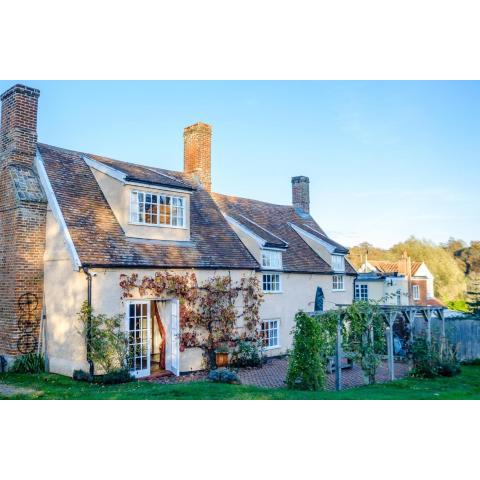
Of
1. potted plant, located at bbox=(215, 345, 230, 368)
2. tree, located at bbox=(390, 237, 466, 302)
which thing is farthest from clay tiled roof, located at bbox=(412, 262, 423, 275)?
potted plant, located at bbox=(215, 345, 230, 368)

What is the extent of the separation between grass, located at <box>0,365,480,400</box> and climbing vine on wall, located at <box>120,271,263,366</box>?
10.4 feet

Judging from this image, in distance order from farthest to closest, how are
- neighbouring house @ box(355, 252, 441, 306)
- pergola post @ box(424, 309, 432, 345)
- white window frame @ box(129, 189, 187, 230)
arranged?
neighbouring house @ box(355, 252, 441, 306) < pergola post @ box(424, 309, 432, 345) < white window frame @ box(129, 189, 187, 230)

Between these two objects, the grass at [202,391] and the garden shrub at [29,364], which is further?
the garden shrub at [29,364]

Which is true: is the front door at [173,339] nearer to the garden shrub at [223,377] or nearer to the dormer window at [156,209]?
the garden shrub at [223,377]

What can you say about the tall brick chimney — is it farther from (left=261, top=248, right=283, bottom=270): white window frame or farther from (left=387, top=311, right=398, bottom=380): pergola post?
(left=387, top=311, right=398, bottom=380): pergola post

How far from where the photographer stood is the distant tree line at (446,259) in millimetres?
66387

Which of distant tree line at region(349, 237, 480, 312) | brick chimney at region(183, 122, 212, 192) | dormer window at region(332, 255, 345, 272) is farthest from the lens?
distant tree line at region(349, 237, 480, 312)

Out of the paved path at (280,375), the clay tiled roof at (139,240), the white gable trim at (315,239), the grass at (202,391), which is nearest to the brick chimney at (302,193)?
the white gable trim at (315,239)

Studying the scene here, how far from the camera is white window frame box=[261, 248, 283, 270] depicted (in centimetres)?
2077

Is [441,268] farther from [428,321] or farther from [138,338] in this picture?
[138,338]

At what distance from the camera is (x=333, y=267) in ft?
83.5

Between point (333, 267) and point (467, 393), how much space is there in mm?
13254

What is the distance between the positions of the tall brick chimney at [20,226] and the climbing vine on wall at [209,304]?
341cm

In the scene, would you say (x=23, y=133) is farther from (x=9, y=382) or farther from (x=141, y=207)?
(x=9, y=382)
